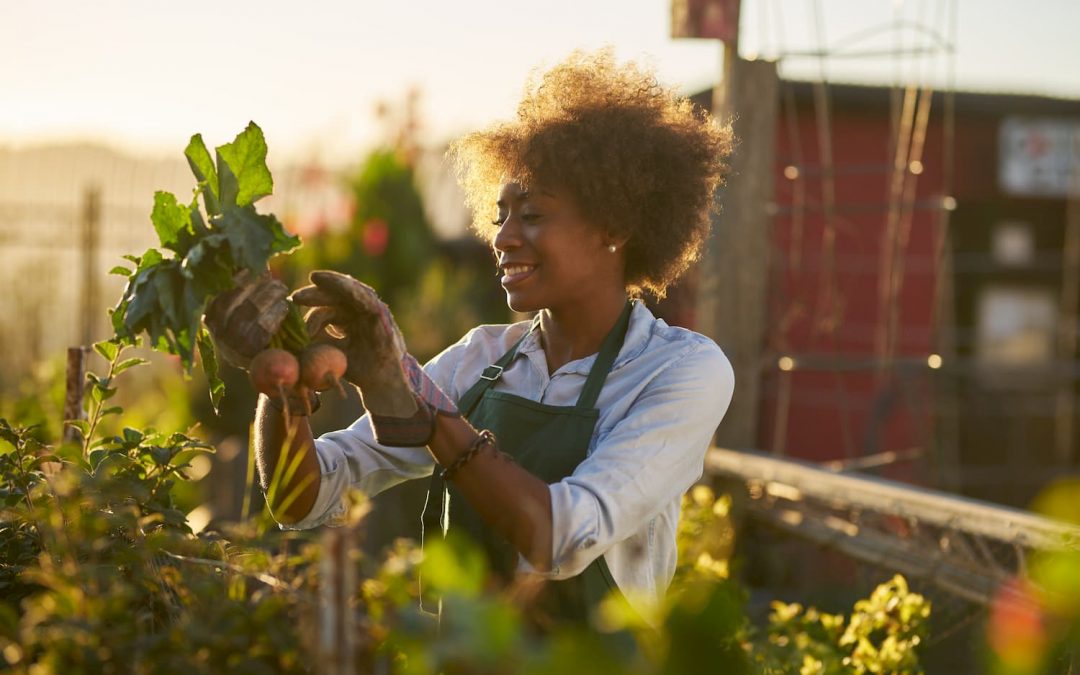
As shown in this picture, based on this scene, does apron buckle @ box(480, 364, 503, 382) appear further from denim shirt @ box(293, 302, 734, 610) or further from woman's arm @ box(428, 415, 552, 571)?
woman's arm @ box(428, 415, 552, 571)

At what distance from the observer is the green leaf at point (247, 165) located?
83.9 inches

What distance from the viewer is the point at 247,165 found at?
2145 millimetres

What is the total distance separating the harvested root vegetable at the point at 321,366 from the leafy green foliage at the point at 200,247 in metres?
0.15

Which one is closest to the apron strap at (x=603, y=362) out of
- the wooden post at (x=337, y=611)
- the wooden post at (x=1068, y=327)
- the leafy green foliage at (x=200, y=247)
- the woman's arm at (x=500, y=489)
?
the woman's arm at (x=500, y=489)

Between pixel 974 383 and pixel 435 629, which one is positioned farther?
pixel 974 383

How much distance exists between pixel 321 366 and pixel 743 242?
10.9 ft

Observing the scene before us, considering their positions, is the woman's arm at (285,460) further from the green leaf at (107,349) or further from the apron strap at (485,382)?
the apron strap at (485,382)

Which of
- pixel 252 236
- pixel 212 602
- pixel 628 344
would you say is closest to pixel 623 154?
pixel 628 344

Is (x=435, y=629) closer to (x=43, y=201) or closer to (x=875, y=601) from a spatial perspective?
(x=875, y=601)

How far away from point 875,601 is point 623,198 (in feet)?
4.14

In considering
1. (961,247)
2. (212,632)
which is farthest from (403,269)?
(212,632)

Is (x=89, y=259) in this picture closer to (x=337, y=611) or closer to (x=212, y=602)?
(x=212, y=602)

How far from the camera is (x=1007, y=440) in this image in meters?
10.1

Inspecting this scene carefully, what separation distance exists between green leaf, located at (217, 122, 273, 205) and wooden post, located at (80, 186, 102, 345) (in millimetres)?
8144
